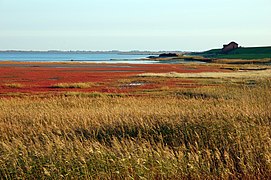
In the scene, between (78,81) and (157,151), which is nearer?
(157,151)

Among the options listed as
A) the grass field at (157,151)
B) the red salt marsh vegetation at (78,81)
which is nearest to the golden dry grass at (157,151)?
the grass field at (157,151)

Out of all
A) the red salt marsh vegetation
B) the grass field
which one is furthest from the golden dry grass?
the red salt marsh vegetation

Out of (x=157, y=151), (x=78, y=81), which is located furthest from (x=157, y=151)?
(x=78, y=81)

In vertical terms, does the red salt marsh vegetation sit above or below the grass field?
below

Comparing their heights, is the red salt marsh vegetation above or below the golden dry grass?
below

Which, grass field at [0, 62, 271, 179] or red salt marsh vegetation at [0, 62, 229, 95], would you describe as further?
red salt marsh vegetation at [0, 62, 229, 95]

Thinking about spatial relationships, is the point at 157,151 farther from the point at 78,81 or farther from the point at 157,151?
the point at 78,81

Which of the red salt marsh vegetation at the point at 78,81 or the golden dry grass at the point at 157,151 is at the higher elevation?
the golden dry grass at the point at 157,151

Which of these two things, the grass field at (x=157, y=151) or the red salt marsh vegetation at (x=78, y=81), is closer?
the grass field at (x=157, y=151)

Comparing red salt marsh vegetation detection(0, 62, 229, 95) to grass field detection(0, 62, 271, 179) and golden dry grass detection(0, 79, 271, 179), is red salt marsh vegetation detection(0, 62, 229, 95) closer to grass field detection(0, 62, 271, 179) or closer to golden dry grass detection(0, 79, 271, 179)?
grass field detection(0, 62, 271, 179)

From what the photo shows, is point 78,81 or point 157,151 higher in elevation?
point 157,151

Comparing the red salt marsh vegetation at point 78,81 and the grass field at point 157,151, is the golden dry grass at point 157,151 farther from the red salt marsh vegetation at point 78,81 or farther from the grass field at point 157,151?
the red salt marsh vegetation at point 78,81

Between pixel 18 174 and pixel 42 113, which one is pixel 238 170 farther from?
pixel 42 113

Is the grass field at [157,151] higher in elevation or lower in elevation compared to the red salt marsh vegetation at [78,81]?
higher
